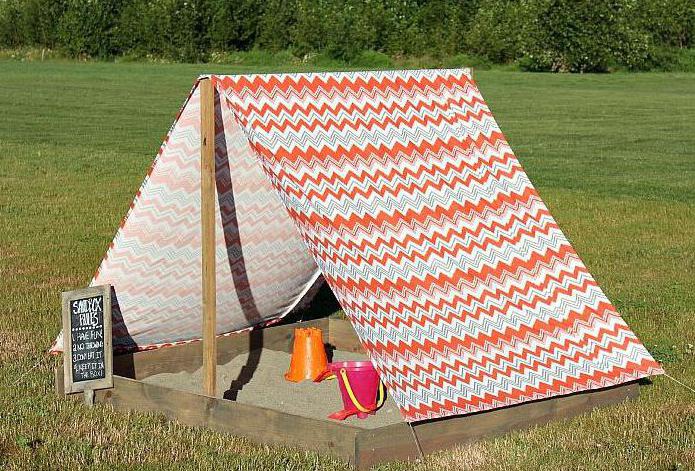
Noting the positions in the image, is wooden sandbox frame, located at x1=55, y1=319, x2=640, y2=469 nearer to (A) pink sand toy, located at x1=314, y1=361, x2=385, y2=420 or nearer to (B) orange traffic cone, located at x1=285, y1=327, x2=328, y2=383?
(A) pink sand toy, located at x1=314, y1=361, x2=385, y2=420

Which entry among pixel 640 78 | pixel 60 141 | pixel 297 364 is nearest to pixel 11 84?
pixel 60 141

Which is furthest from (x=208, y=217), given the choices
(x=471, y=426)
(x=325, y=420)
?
(x=471, y=426)

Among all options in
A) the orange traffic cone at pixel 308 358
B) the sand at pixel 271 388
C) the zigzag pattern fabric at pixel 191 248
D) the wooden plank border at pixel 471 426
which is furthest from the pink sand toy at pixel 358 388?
the zigzag pattern fabric at pixel 191 248

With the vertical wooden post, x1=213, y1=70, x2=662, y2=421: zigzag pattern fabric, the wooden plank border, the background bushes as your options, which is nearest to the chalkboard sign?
the vertical wooden post

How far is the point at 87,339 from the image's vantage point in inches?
269

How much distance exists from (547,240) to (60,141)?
17.2 m

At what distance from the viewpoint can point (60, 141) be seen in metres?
23.2

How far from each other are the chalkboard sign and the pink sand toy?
122cm

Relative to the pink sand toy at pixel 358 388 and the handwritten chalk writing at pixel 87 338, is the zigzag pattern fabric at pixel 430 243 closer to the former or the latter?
the pink sand toy at pixel 358 388

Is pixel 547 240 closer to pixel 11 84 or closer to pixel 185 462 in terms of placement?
pixel 185 462

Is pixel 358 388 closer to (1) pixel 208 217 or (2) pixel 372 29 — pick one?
(1) pixel 208 217

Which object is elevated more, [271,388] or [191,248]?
[191,248]

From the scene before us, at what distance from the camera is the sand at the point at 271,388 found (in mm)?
7035

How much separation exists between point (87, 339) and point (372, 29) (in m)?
51.1
